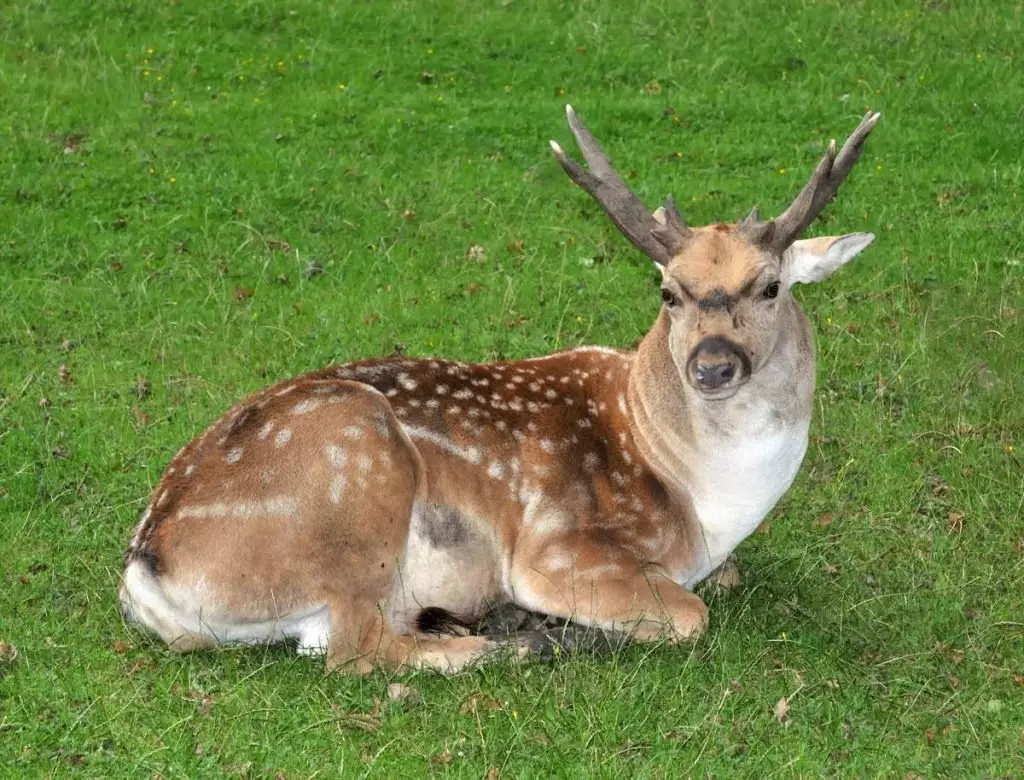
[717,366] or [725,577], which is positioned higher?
[717,366]

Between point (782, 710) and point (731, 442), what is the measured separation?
1.36m

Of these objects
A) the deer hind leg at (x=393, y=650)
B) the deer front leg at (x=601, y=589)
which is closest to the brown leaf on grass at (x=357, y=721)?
the deer hind leg at (x=393, y=650)

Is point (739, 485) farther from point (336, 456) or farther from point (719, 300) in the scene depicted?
point (336, 456)

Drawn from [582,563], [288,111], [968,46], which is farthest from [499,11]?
[582,563]

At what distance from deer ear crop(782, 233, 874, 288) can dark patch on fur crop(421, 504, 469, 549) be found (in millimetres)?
1737

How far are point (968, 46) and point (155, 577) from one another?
10.3 metres

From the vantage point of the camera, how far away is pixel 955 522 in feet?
26.9

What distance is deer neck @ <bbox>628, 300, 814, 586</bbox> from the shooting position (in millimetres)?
7246

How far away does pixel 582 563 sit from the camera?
23.6ft

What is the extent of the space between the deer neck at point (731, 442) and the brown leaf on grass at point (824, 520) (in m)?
0.93

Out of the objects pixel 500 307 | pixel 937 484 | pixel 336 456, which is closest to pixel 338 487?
pixel 336 456

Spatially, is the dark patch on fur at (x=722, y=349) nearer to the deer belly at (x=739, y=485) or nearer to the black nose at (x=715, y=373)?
the black nose at (x=715, y=373)

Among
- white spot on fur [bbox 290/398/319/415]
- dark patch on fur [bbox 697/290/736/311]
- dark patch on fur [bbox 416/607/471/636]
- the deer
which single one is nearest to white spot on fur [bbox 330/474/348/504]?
the deer

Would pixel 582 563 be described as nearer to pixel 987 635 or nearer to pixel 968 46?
pixel 987 635
